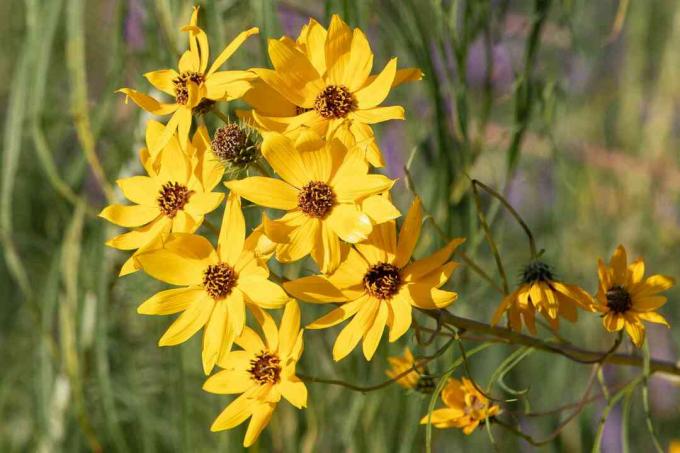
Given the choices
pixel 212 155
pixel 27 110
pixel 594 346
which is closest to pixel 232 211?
pixel 212 155

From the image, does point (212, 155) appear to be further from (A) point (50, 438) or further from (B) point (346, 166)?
(A) point (50, 438)

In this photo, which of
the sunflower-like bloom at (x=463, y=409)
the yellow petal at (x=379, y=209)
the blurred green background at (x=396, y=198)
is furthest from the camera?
the blurred green background at (x=396, y=198)

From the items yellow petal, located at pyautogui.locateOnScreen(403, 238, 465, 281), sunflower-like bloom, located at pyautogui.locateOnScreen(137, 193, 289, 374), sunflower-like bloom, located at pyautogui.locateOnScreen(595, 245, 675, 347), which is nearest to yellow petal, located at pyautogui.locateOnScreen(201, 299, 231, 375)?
sunflower-like bloom, located at pyautogui.locateOnScreen(137, 193, 289, 374)

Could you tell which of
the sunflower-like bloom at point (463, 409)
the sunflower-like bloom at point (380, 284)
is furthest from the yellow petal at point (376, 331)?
the sunflower-like bloom at point (463, 409)

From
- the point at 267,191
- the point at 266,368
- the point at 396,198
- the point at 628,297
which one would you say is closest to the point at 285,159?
the point at 267,191

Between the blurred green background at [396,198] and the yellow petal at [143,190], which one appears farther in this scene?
the blurred green background at [396,198]

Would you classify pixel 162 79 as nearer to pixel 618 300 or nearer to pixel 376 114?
pixel 376 114

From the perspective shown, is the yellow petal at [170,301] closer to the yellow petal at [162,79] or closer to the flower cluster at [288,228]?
the flower cluster at [288,228]
